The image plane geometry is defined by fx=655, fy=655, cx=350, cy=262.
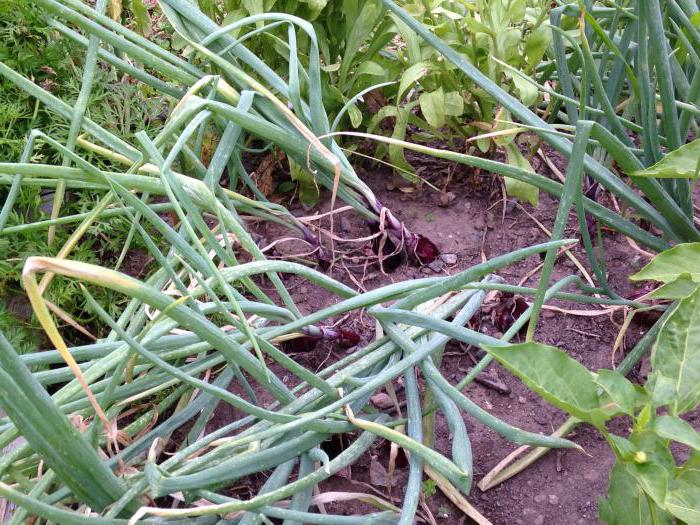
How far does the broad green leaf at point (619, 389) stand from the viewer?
2.25 feet

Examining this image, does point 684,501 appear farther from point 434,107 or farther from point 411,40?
point 411,40

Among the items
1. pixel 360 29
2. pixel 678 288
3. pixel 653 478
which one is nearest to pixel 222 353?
pixel 653 478

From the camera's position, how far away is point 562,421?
108 centimetres

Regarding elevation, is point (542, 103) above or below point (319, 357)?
above

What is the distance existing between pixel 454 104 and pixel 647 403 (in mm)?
794

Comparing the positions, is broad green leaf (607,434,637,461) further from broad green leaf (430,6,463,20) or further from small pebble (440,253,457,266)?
broad green leaf (430,6,463,20)

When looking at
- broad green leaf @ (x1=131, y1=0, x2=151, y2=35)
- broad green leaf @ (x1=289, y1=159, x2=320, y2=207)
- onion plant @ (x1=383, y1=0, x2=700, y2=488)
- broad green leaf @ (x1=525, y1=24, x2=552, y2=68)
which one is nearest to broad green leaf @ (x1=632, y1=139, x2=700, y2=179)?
onion plant @ (x1=383, y1=0, x2=700, y2=488)

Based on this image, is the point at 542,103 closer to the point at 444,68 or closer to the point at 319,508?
the point at 444,68

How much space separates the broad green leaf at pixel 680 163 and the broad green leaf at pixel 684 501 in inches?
15.9

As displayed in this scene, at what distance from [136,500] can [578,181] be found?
0.67 m

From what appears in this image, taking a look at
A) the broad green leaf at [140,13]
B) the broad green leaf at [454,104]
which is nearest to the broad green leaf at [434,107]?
the broad green leaf at [454,104]

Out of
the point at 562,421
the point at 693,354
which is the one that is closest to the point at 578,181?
the point at 693,354

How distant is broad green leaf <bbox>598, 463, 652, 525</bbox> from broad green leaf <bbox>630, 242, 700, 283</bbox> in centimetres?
28

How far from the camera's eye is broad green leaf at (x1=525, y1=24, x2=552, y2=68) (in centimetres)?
128
